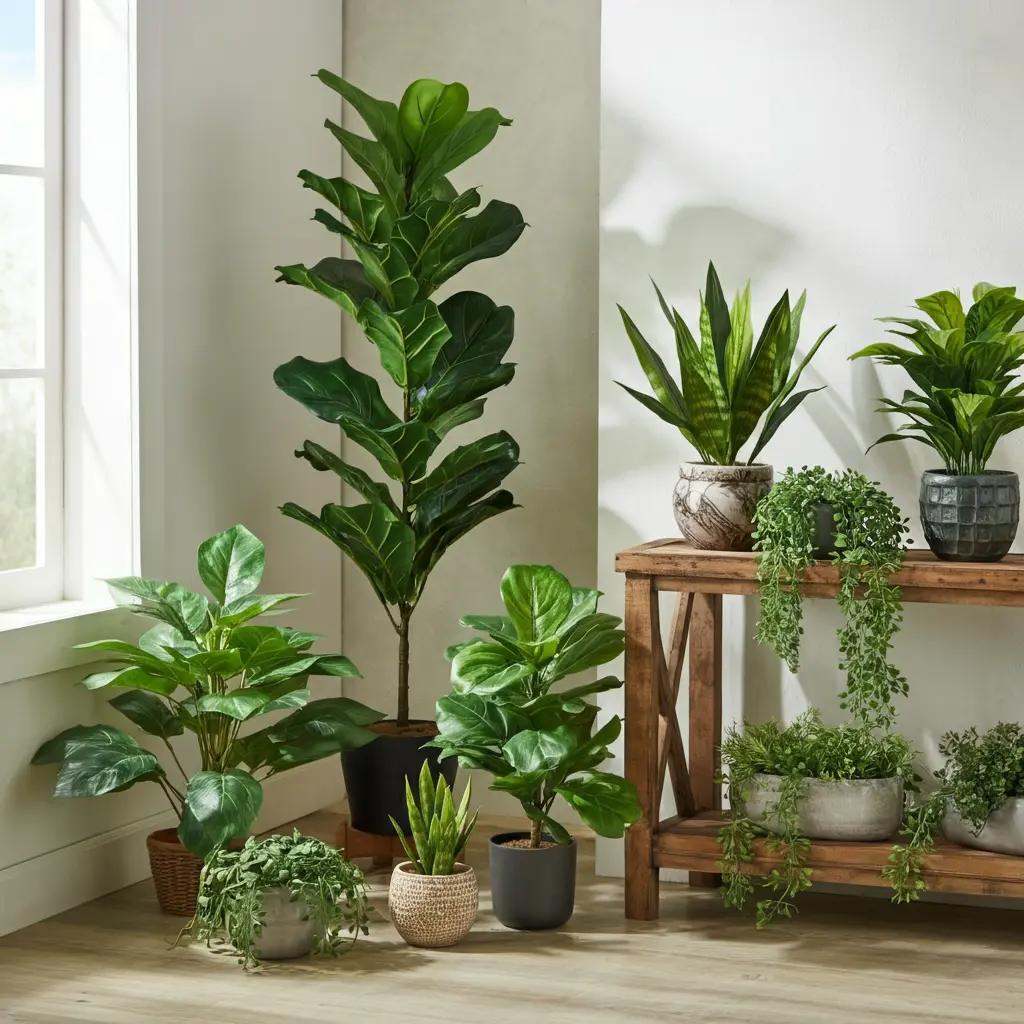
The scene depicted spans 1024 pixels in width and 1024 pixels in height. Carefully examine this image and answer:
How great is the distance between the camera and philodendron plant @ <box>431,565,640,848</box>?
311 centimetres

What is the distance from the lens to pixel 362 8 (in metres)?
4.34

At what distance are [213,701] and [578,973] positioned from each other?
37.2 inches

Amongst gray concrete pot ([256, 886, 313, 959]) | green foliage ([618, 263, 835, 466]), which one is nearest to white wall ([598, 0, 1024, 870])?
green foliage ([618, 263, 835, 466])

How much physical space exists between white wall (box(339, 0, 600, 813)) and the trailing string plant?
130 centimetres

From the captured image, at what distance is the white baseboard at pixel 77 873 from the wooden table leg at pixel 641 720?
122 cm

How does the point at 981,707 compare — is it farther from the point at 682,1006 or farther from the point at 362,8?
the point at 362,8

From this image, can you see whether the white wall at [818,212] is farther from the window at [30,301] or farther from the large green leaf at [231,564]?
the window at [30,301]

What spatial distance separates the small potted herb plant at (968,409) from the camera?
3.04 metres

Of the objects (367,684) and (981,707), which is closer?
(981,707)

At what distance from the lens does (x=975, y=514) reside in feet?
10.0

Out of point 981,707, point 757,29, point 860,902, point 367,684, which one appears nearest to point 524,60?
point 757,29

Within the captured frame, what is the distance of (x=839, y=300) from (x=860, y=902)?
1.42 metres

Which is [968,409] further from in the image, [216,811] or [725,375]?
[216,811]

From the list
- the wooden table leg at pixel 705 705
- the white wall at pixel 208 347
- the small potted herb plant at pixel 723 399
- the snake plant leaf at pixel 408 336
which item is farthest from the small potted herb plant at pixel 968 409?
the white wall at pixel 208 347
